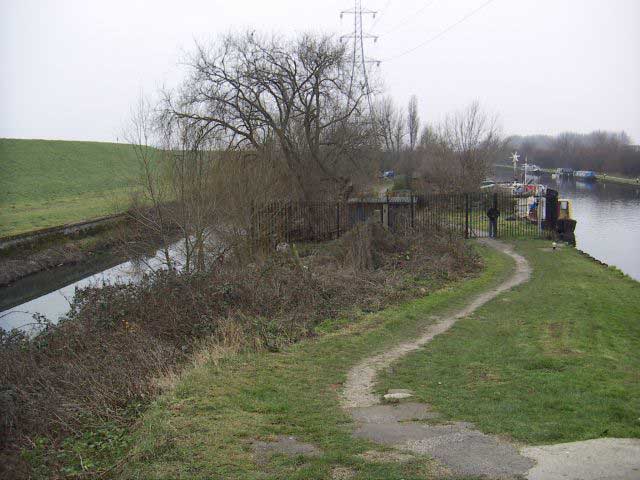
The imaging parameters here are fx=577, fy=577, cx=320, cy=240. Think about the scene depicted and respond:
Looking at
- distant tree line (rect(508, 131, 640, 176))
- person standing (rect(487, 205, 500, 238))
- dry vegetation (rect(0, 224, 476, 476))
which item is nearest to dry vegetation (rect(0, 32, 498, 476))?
dry vegetation (rect(0, 224, 476, 476))

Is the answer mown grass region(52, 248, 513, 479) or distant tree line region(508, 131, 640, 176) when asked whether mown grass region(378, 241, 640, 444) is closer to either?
mown grass region(52, 248, 513, 479)

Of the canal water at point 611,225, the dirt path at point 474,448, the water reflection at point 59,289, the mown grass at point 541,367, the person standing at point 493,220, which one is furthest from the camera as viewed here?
the canal water at point 611,225

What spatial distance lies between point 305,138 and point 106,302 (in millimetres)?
19672

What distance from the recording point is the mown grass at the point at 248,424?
518 centimetres

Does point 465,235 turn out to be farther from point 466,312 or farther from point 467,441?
point 467,441

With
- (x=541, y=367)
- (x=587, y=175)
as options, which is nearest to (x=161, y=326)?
(x=541, y=367)

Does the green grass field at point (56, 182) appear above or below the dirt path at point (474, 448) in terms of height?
above

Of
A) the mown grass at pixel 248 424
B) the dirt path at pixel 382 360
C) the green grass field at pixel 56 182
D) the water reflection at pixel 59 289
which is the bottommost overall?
the water reflection at pixel 59 289

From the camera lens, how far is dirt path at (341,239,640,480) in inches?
193

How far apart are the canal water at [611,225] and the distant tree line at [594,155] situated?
9.16m

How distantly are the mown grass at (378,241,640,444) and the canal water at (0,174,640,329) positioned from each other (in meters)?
8.23

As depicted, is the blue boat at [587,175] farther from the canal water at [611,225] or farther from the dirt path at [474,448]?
the dirt path at [474,448]

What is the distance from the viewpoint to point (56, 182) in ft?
176

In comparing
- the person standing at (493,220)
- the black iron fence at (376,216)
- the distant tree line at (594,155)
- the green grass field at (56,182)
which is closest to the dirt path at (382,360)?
the black iron fence at (376,216)
